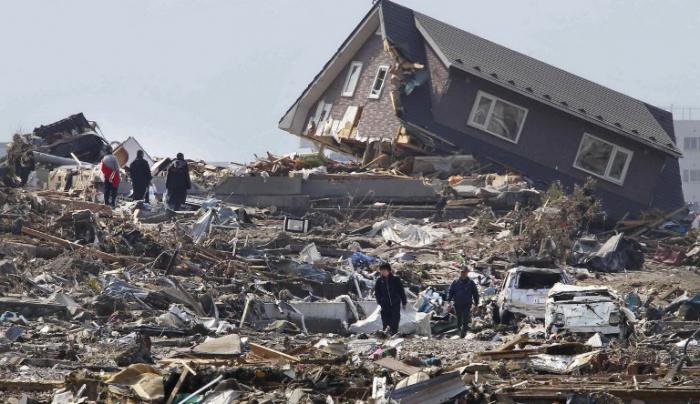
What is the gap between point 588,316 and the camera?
77.5 ft

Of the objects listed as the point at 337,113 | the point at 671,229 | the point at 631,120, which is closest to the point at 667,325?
the point at 671,229

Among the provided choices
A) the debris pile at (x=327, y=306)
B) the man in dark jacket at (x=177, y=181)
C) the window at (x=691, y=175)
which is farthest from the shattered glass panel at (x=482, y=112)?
the window at (x=691, y=175)

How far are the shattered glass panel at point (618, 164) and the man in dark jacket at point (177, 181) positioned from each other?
1309 cm

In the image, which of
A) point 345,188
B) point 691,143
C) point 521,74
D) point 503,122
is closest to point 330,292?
point 345,188

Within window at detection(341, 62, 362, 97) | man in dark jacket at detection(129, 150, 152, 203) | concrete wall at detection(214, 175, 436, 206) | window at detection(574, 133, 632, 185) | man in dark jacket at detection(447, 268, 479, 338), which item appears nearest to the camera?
man in dark jacket at detection(447, 268, 479, 338)

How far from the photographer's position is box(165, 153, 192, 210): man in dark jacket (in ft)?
118

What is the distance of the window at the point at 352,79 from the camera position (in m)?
47.2

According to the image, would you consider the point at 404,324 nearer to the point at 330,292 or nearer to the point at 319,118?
the point at 330,292

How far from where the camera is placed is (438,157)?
42250 mm

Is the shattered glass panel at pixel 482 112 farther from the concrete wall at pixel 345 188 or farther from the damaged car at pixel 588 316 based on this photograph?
the damaged car at pixel 588 316

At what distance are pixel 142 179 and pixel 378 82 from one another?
10908 millimetres

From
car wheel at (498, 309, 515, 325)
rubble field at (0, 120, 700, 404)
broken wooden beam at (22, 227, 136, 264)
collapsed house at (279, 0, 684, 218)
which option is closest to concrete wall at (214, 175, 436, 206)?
rubble field at (0, 120, 700, 404)

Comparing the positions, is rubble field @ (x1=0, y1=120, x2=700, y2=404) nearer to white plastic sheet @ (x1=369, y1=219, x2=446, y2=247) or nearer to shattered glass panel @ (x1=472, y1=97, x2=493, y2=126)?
white plastic sheet @ (x1=369, y1=219, x2=446, y2=247)

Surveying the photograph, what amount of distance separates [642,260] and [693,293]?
4.19m
